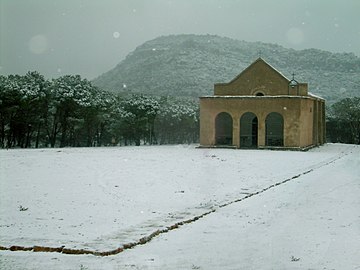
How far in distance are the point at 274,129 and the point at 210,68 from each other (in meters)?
124

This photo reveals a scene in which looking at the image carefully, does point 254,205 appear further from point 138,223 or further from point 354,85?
point 354,85

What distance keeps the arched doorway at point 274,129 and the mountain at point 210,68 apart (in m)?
78.2

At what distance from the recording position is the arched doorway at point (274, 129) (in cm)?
3566

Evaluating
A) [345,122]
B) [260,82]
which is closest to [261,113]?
[260,82]

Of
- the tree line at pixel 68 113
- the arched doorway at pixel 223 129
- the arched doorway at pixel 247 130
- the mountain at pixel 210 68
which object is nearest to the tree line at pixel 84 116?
the tree line at pixel 68 113

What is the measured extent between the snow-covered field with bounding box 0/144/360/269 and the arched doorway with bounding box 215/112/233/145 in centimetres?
2051

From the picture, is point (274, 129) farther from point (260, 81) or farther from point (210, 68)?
point (210, 68)

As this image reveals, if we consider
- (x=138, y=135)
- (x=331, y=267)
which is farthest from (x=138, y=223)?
(x=138, y=135)

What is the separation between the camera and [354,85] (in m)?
122

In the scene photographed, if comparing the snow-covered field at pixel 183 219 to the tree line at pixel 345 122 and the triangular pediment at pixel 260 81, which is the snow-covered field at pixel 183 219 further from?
the tree line at pixel 345 122

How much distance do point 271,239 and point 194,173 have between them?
10187mm

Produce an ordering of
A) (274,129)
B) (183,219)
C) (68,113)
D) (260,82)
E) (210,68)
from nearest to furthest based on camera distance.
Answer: (183,219), (274,129), (260,82), (68,113), (210,68)

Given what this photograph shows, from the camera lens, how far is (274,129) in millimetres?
35906

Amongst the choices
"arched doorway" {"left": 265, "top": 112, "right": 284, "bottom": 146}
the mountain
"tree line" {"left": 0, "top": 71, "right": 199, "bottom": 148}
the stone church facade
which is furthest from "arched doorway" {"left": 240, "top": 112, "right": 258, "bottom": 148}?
the mountain
